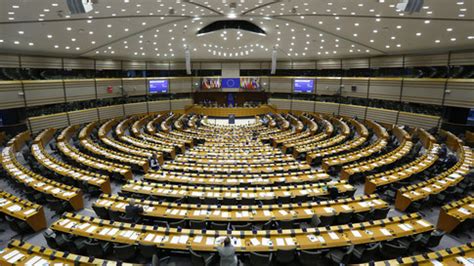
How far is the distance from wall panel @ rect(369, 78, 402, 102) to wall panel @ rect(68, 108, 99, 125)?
103 ft

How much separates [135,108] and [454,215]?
107ft

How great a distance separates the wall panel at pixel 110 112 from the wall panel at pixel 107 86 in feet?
4.41

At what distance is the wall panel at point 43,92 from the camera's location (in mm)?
21836

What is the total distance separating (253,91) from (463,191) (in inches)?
1144

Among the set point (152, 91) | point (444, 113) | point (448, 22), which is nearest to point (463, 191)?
point (448, 22)

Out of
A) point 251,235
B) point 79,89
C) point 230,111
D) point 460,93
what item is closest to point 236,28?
point 251,235

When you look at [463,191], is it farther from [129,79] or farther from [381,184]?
[129,79]

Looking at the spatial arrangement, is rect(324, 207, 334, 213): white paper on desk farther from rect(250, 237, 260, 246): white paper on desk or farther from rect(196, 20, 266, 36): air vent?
rect(196, 20, 266, 36): air vent

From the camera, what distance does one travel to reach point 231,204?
9.91 meters

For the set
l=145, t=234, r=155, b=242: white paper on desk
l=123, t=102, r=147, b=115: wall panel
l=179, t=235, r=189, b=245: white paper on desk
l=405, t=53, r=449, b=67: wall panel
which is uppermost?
l=405, t=53, r=449, b=67: wall panel

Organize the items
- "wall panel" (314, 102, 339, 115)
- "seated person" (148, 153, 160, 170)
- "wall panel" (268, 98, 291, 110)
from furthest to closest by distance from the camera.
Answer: "wall panel" (268, 98, 291, 110), "wall panel" (314, 102, 339, 115), "seated person" (148, 153, 160, 170)

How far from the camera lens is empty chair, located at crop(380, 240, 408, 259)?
6822mm

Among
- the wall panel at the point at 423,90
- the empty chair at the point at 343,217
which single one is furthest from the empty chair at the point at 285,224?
the wall panel at the point at 423,90

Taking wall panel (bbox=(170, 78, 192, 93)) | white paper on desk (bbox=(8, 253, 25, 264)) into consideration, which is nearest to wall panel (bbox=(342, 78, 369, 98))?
wall panel (bbox=(170, 78, 192, 93))
